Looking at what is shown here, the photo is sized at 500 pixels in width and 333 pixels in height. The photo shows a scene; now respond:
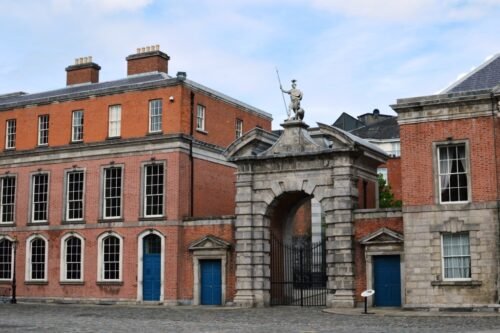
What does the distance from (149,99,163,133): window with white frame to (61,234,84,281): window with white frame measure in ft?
20.5

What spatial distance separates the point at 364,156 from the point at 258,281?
6724mm

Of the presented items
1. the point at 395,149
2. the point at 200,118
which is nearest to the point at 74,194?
the point at 200,118

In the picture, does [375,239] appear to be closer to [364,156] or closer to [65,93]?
[364,156]

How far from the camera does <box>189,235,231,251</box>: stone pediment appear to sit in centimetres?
3142

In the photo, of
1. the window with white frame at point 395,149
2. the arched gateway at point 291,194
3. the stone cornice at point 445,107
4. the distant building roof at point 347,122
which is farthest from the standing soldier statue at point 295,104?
the distant building roof at point 347,122

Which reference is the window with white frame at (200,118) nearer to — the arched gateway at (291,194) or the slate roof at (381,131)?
the arched gateway at (291,194)

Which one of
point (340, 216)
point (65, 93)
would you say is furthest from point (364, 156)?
point (65, 93)

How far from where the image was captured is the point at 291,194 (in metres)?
31.1

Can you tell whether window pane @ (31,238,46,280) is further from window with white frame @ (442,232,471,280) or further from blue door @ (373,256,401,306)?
window with white frame @ (442,232,471,280)

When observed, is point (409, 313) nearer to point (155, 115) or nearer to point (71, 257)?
point (155, 115)

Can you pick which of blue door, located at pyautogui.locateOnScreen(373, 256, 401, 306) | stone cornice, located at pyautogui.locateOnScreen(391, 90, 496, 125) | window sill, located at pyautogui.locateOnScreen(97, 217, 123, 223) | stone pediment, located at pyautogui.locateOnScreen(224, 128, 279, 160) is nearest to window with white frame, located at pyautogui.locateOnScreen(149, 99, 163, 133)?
stone pediment, located at pyautogui.locateOnScreen(224, 128, 279, 160)

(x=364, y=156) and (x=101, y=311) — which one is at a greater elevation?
(x=364, y=156)

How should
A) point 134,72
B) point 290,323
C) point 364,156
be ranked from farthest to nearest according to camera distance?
point 134,72 < point 364,156 < point 290,323

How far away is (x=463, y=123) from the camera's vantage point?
26.5 meters
